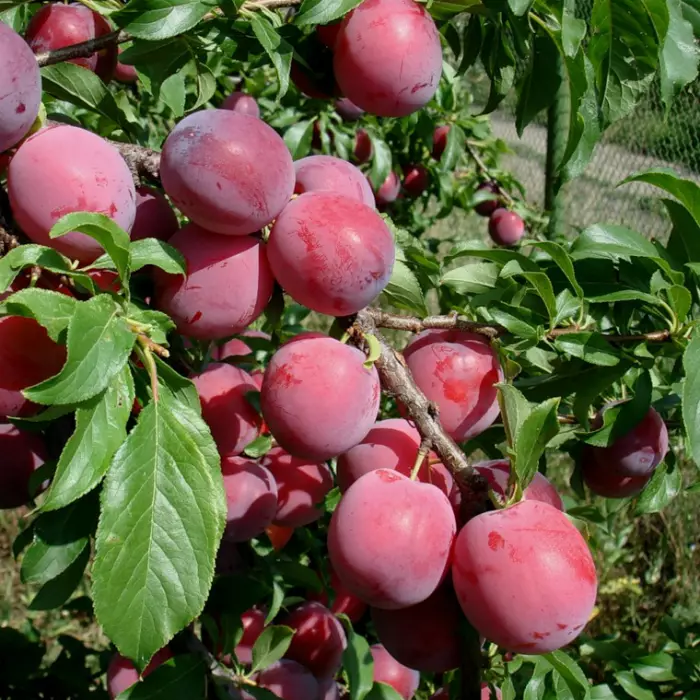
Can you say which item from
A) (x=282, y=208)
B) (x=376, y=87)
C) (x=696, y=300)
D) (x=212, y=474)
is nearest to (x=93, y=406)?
A: (x=212, y=474)

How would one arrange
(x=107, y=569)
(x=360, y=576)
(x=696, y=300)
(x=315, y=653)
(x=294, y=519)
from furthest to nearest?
1. (x=315, y=653)
2. (x=294, y=519)
3. (x=696, y=300)
4. (x=360, y=576)
5. (x=107, y=569)

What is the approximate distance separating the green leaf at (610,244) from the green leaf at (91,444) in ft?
1.79

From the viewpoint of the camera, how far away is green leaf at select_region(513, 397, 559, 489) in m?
0.67

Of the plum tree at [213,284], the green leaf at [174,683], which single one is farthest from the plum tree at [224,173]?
the green leaf at [174,683]

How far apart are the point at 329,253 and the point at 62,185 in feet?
0.76

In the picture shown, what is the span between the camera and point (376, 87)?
0.82m

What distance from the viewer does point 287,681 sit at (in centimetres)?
110

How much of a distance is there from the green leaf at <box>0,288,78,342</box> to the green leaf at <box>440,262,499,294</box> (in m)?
0.48

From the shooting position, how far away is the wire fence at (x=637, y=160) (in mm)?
3162

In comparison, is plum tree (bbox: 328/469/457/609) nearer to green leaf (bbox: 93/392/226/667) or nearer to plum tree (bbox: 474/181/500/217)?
green leaf (bbox: 93/392/226/667)

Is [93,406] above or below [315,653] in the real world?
above

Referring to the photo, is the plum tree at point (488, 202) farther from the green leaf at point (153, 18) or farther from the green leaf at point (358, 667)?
the green leaf at point (153, 18)

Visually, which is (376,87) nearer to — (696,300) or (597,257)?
(597,257)

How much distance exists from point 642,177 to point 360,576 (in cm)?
51
